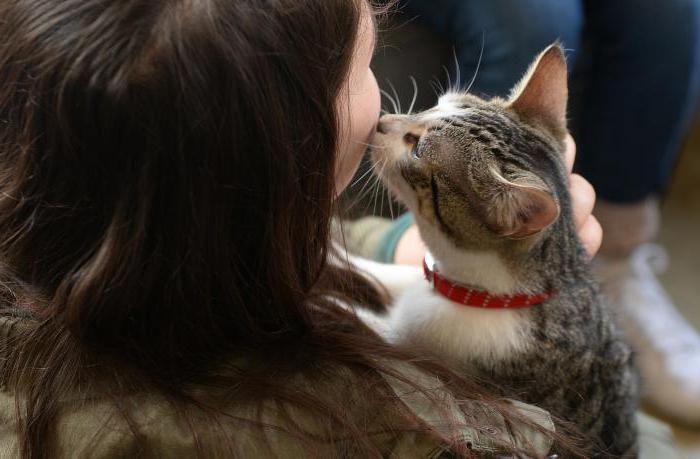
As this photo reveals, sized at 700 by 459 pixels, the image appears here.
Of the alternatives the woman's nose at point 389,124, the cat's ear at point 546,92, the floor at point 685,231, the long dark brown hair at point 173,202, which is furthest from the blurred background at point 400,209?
the long dark brown hair at point 173,202

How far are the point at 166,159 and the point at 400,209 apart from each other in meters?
0.79

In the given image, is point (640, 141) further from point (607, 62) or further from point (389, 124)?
point (389, 124)

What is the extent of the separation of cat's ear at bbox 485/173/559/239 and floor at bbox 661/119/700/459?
49.5 inches

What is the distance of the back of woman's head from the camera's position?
578 mm

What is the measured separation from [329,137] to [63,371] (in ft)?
1.19

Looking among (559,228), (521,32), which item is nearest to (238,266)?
(559,228)

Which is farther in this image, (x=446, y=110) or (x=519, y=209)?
(x=446, y=110)

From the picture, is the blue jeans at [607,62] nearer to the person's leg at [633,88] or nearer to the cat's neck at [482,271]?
the person's leg at [633,88]

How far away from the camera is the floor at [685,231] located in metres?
1.92

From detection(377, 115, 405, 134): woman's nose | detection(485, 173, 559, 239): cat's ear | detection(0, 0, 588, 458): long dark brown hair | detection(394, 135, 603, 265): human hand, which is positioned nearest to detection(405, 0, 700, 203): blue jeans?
detection(394, 135, 603, 265): human hand

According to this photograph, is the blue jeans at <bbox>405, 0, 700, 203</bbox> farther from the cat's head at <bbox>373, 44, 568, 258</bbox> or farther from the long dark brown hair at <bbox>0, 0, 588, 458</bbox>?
the long dark brown hair at <bbox>0, 0, 588, 458</bbox>

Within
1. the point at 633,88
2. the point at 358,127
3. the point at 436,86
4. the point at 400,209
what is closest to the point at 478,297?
the point at 358,127

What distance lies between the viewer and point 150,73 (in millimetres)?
571

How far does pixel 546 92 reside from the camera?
94 cm
